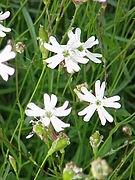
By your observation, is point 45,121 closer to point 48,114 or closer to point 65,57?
point 48,114

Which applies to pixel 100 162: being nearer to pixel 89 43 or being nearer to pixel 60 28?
pixel 89 43

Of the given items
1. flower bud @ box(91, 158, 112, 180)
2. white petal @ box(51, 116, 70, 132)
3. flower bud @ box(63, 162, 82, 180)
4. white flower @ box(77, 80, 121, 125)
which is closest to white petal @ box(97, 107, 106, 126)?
white flower @ box(77, 80, 121, 125)

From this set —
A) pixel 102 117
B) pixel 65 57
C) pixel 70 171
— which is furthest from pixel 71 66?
pixel 70 171

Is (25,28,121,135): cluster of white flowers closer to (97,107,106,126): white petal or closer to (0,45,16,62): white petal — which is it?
(97,107,106,126): white petal

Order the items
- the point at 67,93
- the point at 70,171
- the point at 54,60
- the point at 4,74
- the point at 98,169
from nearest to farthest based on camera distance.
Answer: the point at 98,169 → the point at 70,171 → the point at 4,74 → the point at 54,60 → the point at 67,93

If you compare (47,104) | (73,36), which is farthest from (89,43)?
(47,104)

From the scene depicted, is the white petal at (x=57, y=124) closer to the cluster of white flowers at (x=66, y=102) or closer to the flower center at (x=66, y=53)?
the cluster of white flowers at (x=66, y=102)

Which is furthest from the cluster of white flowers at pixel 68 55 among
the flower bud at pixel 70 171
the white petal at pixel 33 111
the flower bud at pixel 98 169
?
the flower bud at pixel 98 169
